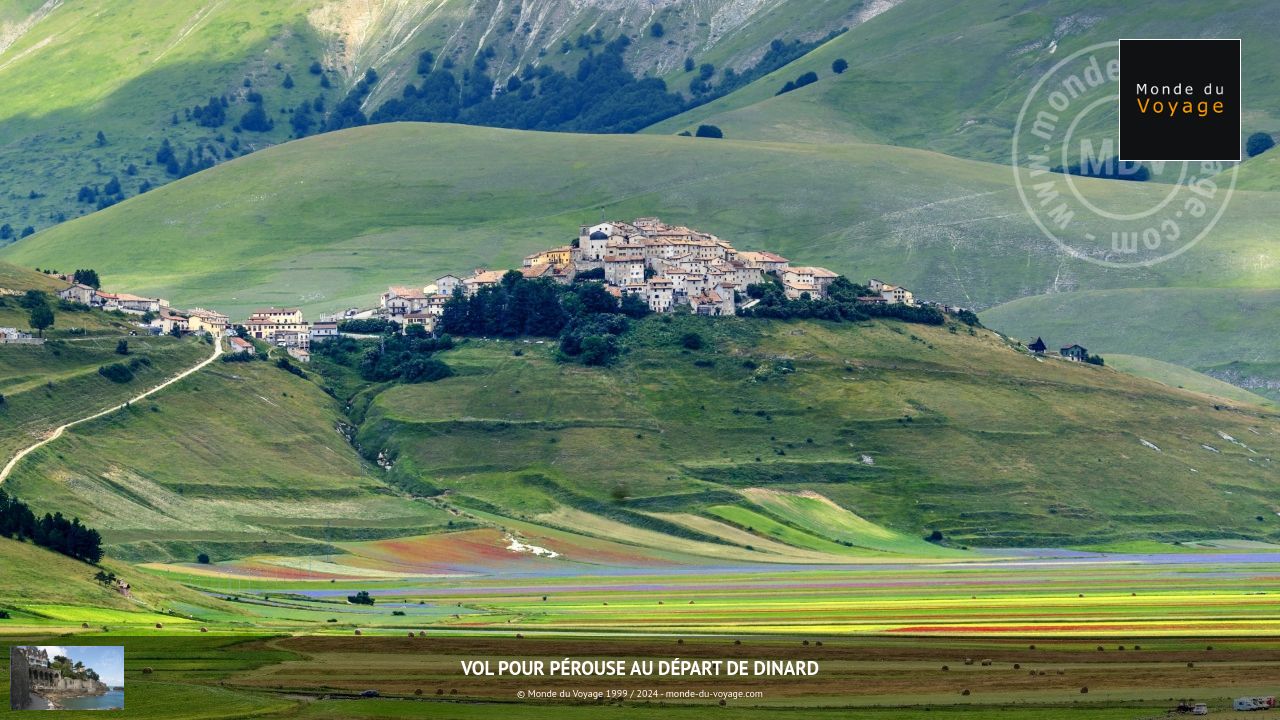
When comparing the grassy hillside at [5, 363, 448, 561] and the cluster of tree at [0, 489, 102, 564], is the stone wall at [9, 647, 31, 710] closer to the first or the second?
the cluster of tree at [0, 489, 102, 564]

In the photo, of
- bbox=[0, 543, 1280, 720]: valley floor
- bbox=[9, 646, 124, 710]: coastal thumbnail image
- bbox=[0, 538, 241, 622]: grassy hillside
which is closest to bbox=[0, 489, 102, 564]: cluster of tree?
bbox=[0, 538, 241, 622]: grassy hillside

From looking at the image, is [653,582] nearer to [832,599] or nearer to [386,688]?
[832,599]

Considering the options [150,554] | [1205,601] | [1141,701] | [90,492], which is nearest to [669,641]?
[1141,701]

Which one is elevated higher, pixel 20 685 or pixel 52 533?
pixel 20 685

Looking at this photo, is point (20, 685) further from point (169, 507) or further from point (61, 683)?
point (169, 507)

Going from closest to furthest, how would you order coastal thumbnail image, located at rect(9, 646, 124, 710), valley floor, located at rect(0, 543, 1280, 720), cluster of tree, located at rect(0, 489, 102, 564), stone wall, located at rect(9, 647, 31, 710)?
1. stone wall, located at rect(9, 647, 31, 710)
2. coastal thumbnail image, located at rect(9, 646, 124, 710)
3. valley floor, located at rect(0, 543, 1280, 720)
4. cluster of tree, located at rect(0, 489, 102, 564)

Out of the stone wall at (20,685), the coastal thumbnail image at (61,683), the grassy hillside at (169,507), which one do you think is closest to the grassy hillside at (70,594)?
the stone wall at (20,685)

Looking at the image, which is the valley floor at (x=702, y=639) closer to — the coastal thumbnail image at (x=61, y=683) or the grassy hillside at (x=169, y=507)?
the coastal thumbnail image at (x=61, y=683)

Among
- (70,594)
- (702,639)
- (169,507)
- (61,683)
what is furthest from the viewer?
(169,507)

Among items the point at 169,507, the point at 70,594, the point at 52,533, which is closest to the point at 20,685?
the point at 70,594
